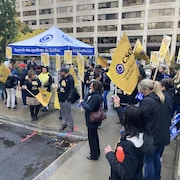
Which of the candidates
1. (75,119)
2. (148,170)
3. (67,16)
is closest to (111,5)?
(67,16)

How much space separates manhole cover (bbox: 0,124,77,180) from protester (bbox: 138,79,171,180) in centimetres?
224

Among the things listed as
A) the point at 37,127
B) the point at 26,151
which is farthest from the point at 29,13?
the point at 26,151

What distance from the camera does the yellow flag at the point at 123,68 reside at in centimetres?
410

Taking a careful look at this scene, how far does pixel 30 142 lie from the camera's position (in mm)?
5633

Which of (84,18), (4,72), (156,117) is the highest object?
(84,18)

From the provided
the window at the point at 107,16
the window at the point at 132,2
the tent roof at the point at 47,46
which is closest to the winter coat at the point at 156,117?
the tent roof at the point at 47,46

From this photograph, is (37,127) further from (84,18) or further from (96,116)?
(84,18)

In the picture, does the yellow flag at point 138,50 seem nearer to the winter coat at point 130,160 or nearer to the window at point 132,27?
the winter coat at point 130,160

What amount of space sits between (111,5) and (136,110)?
2202 inches

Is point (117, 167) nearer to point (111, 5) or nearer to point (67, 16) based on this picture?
point (111, 5)

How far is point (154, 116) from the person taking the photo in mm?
3018

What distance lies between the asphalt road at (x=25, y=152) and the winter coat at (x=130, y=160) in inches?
92.8

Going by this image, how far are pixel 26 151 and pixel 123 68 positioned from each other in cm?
299

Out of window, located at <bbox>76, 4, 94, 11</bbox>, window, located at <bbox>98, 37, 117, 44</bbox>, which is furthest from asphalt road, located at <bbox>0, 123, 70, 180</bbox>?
window, located at <bbox>76, 4, 94, 11</bbox>
